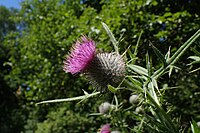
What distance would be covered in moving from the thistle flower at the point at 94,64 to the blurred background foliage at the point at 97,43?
0.84 metres

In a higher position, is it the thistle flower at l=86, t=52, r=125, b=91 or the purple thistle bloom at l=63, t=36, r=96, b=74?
the purple thistle bloom at l=63, t=36, r=96, b=74

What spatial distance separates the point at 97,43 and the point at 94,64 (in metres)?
2.76

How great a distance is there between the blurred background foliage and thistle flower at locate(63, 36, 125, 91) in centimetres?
84

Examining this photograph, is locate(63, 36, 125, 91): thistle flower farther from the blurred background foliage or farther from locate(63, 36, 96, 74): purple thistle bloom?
the blurred background foliage

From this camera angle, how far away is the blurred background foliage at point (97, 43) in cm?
511

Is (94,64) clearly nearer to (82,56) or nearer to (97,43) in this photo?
(82,56)

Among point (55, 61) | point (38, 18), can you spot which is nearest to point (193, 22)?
point (55, 61)

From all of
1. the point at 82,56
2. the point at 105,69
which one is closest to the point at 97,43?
the point at 105,69

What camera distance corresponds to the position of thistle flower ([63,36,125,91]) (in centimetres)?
184

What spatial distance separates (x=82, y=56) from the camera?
1.83m

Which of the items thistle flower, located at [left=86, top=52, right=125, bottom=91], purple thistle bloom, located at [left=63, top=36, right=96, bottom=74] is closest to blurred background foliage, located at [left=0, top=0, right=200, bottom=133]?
thistle flower, located at [left=86, top=52, right=125, bottom=91]

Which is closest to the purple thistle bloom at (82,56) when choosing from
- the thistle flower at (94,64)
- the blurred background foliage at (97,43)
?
the thistle flower at (94,64)

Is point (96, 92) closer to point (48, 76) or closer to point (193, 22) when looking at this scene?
point (193, 22)

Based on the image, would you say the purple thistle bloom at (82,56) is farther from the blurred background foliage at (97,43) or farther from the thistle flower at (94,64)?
the blurred background foliage at (97,43)
